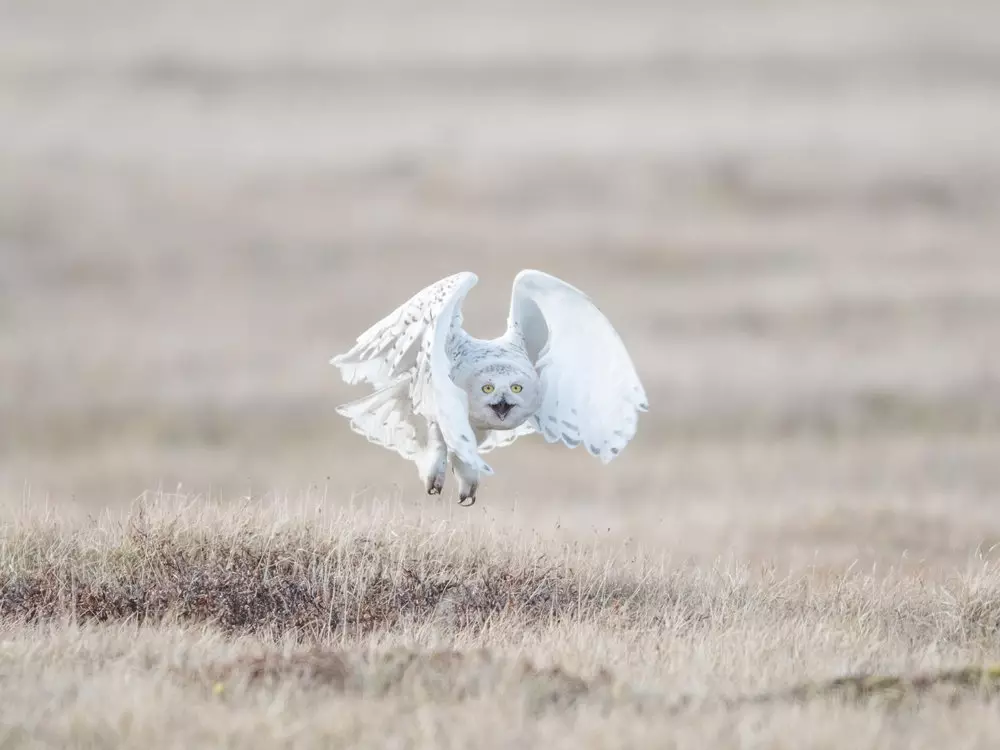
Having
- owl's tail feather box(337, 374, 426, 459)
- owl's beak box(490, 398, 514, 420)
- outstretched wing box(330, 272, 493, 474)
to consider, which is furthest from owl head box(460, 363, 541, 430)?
owl's tail feather box(337, 374, 426, 459)

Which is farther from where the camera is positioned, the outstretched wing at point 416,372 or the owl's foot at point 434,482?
the owl's foot at point 434,482

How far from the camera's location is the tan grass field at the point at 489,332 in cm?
618

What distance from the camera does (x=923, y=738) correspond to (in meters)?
5.50

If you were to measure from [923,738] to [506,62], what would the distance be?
3786 centimetres

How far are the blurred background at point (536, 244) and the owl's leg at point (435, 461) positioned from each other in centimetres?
56

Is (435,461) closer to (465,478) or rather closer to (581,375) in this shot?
(465,478)

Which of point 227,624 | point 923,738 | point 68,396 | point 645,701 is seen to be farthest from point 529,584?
point 68,396

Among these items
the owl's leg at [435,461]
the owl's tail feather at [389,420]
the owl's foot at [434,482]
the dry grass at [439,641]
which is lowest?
the dry grass at [439,641]

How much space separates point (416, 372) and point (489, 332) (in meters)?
14.2

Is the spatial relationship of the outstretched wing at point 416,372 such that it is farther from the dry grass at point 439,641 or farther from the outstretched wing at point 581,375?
the dry grass at point 439,641

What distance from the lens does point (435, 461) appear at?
7418mm

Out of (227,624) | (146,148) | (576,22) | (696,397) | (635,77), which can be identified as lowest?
(227,624)

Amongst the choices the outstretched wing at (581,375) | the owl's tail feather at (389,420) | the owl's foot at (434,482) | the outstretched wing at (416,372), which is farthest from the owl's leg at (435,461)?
the outstretched wing at (581,375)

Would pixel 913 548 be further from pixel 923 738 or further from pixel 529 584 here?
pixel 923 738
